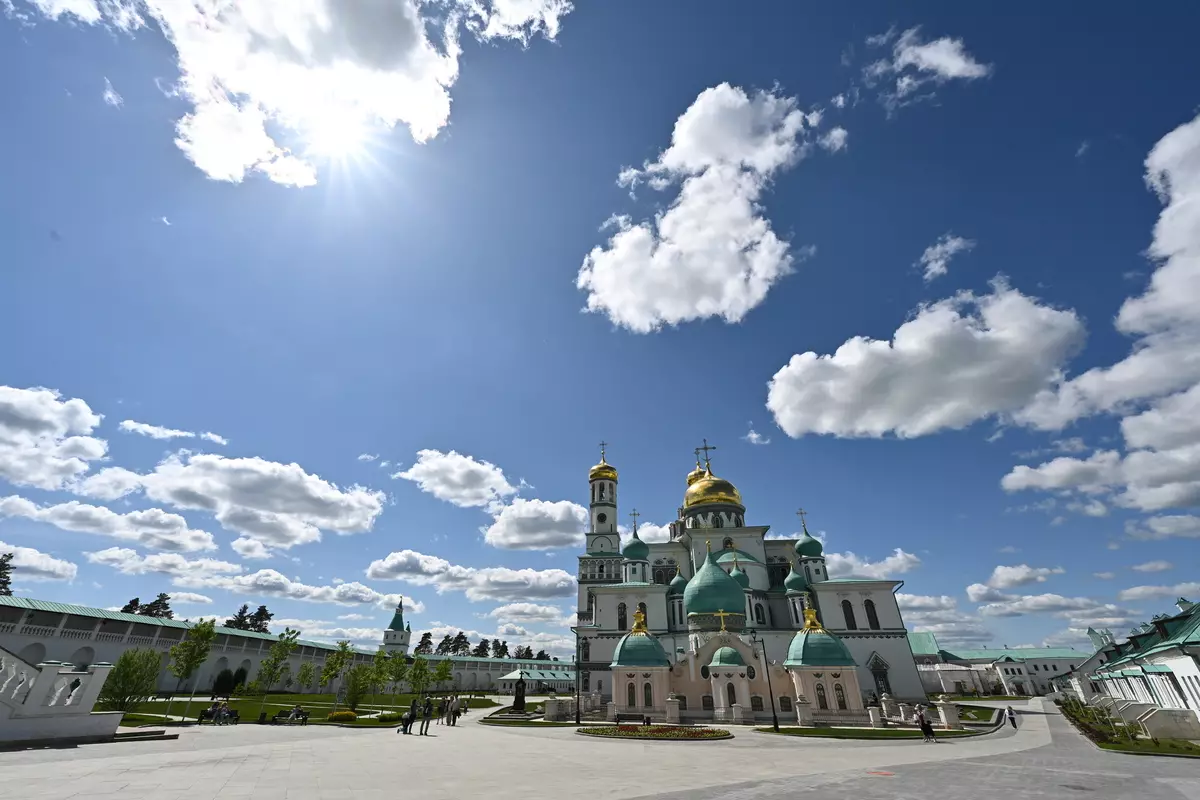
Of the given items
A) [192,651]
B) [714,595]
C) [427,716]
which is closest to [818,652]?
[714,595]

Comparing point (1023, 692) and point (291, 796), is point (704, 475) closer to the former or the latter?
point (291, 796)

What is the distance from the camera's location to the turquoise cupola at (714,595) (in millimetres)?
38156

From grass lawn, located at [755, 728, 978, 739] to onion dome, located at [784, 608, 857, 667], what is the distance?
5.31 metres

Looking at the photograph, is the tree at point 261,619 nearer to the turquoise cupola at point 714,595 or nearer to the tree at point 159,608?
the tree at point 159,608

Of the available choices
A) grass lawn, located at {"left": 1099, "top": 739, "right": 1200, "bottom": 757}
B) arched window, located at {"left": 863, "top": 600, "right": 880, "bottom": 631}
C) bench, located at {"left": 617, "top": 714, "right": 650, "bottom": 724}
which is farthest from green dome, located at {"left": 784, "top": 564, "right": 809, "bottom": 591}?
grass lawn, located at {"left": 1099, "top": 739, "right": 1200, "bottom": 757}

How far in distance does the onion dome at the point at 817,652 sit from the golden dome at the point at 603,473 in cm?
3012

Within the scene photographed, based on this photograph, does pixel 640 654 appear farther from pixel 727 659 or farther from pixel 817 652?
pixel 817 652

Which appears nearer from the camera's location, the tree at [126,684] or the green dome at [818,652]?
the tree at [126,684]

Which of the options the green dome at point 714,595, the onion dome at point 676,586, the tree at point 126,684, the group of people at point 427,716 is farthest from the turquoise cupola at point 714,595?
the tree at point 126,684

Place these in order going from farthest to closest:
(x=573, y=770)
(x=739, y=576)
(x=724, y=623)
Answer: (x=739, y=576) < (x=724, y=623) < (x=573, y=770)

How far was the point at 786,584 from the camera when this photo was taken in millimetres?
46156

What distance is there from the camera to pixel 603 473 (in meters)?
60.9

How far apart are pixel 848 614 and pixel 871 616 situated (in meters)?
1.79

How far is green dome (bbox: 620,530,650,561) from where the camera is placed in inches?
2068
